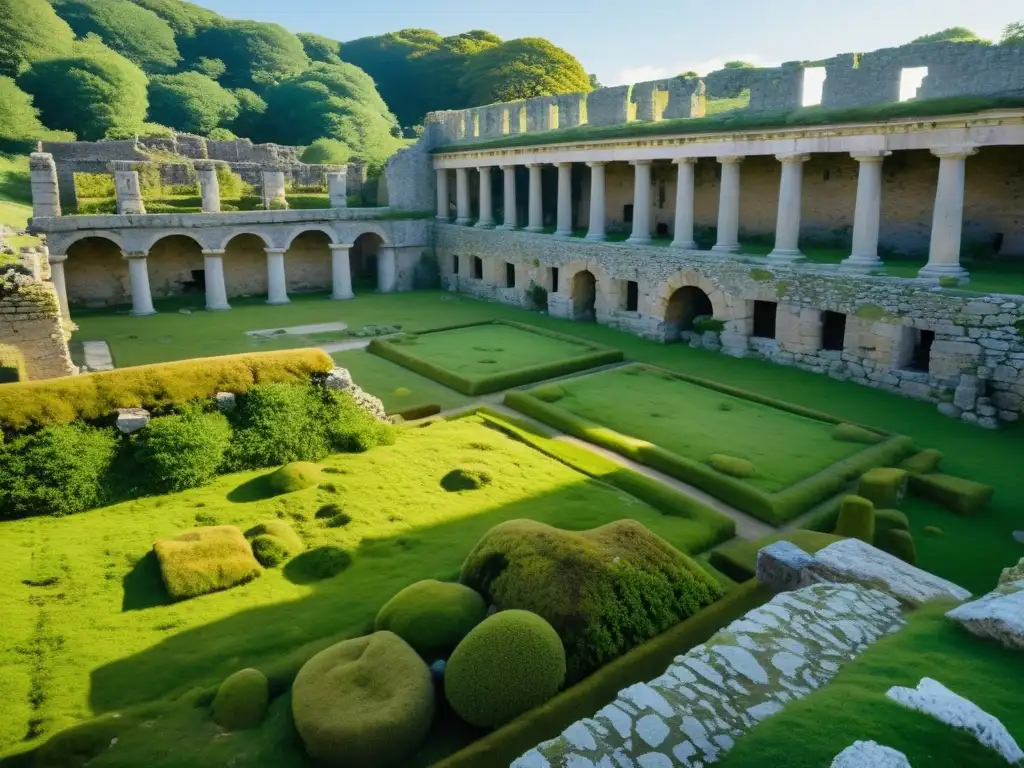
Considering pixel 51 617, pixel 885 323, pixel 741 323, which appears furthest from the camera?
pixel 741 323

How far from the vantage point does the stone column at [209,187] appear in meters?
35.3

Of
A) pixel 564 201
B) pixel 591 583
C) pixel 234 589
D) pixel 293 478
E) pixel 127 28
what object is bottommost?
pixel 234 589

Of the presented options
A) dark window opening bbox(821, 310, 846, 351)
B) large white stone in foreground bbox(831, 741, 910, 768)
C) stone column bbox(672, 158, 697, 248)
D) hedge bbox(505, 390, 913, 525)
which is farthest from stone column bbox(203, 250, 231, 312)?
large white stone in foreground bbox(831, 741, 910, 768)

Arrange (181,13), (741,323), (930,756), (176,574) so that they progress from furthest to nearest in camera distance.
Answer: (181,13) → (741,323) → (176,574) → (930,756)

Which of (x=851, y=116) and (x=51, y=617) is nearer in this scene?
(x=51, y=617)

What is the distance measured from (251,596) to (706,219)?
84.7 feet

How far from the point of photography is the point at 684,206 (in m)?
28.6

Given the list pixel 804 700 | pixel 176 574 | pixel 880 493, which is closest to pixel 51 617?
pixel 176 574

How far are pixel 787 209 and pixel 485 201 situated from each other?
17.9 meters

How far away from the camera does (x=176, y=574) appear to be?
11445 millimetres

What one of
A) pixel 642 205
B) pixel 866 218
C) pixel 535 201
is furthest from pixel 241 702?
pixel 535 201

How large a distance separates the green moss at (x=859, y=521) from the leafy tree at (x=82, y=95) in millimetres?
58410

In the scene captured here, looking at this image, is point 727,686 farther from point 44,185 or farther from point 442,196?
point 442,196

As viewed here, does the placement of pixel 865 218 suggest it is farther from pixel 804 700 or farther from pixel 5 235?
pixel 5 235
